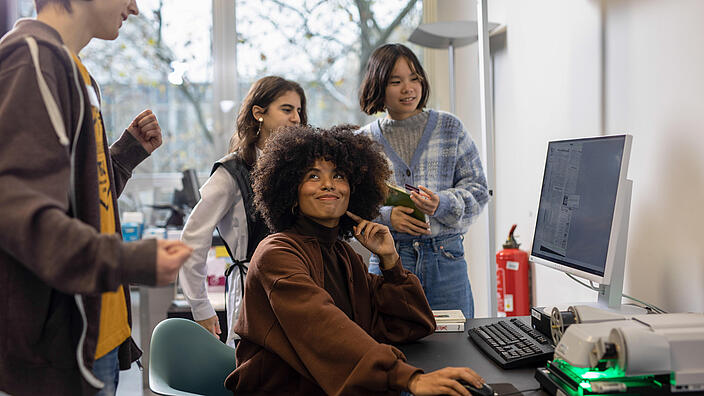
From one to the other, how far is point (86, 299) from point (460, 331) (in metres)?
1.04

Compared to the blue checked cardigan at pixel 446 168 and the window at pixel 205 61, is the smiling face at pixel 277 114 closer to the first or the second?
the blue checked cardigan at pixel 446 168

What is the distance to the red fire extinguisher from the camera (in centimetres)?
302

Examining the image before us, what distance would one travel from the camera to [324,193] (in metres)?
1.57

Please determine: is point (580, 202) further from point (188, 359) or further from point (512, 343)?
point (188, 359)

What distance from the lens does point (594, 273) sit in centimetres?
156

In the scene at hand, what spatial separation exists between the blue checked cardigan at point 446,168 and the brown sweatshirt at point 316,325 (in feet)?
1.74

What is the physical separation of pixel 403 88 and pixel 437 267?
0.65 metres

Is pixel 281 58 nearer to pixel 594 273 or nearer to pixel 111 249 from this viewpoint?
pixel 594 273

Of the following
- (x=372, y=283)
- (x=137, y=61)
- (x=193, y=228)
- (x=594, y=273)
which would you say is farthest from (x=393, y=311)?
(x=137, y=61)

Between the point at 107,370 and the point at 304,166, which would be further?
the point at 304,166

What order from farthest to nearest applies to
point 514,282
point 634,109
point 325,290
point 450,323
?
point 514,282, point 634,109, point 450,323, point 325,290

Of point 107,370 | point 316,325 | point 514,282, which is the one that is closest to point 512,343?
point 316,325

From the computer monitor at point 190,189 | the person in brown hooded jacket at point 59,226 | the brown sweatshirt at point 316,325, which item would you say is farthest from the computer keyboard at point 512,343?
the computer monitor at point 190,189

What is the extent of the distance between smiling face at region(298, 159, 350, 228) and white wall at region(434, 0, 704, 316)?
931 millimetres
